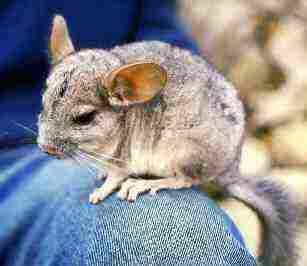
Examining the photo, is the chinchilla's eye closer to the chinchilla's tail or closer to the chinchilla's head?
the chinchilla's head

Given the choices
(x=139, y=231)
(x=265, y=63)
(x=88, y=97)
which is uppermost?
(x=88, y=97)

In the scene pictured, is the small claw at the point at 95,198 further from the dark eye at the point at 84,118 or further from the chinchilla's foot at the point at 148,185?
the dark eye at the point at 84,118

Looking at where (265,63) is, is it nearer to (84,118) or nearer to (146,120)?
(146,120)

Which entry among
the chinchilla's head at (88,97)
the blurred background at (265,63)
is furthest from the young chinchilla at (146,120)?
the blurred background at (265,63)

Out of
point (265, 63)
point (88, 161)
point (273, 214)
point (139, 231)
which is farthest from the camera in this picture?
point (265, 63)

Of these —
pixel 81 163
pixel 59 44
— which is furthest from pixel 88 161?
pixel 59 44

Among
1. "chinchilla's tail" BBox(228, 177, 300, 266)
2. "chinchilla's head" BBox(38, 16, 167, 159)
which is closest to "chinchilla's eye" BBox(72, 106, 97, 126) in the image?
"chinchilla's head" BBox(38, 16, 167, 159)

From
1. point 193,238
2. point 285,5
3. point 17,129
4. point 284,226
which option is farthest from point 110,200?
point 285,5
